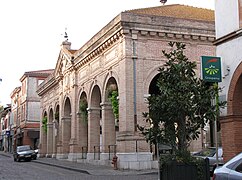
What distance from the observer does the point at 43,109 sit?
43969mm

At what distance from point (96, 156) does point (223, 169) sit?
813 inches

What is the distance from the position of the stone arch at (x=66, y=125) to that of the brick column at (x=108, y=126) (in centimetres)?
919

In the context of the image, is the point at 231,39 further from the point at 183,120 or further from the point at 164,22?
the point at 164,22

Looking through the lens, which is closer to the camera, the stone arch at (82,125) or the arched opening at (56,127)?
the stone arch at (82,125)

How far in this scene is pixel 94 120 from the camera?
2734 centimetres

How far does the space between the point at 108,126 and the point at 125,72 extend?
15.3 ft

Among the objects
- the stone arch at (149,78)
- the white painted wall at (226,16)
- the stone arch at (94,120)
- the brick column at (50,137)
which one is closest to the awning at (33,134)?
the brick column at (50,137)

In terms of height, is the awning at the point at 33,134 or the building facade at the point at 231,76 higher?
the building facade at the point at 231,76

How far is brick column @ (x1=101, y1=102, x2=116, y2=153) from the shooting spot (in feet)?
81.2

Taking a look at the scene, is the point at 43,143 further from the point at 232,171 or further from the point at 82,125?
the point at 232,171

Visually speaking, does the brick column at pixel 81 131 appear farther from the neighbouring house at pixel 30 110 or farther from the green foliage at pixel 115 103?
the neighbouring house at pixel 30 110

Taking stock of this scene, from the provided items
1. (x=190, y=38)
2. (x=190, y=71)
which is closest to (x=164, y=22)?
(x=190, y=38)

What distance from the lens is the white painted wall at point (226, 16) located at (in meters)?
12.2

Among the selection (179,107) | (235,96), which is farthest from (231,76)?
(179,107)
